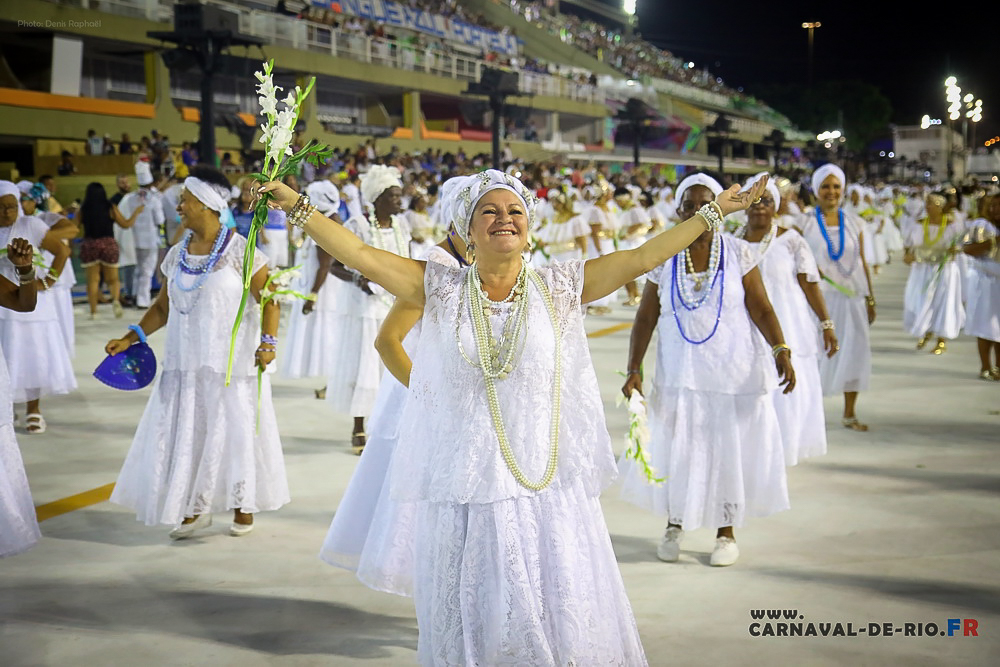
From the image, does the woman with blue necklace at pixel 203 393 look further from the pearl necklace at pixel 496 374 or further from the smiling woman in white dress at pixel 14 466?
the pearl necklace at pixel 496 374

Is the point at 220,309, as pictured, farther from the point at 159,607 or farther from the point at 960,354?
the point at 960,354

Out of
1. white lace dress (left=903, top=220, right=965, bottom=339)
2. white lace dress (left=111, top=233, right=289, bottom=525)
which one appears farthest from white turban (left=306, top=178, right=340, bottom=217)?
white lace dress (left=903, top=220, right=965, bottom=339)

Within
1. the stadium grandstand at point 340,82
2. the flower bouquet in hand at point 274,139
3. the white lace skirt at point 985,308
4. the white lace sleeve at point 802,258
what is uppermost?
the stadium grandstand at point 340,82

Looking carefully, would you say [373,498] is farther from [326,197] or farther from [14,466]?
[326,197]

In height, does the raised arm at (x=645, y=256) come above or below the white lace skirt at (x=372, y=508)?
above

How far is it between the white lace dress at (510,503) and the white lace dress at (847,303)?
17.9 feet

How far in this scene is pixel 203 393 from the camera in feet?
18.9

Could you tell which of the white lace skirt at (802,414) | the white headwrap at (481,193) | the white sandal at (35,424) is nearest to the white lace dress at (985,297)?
the white lace skirt at (802,414)

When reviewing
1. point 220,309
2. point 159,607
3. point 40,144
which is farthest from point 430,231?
point 40,144

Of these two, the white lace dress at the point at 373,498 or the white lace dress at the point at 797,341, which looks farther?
the white lace dress at the point at 797,341

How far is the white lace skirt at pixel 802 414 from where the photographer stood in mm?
6961

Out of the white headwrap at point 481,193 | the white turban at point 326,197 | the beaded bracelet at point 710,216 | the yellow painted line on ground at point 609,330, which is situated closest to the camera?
the white headwrap at point 481,193

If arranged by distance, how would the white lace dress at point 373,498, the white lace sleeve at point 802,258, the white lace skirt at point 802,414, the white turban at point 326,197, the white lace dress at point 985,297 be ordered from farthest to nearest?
the white lace dress at point 985,297 < the white turban at point 326,197 < the white lace sleeve at point 802,258 < the white lace skirt at point 802,414 < the white lace dress at point 373,498

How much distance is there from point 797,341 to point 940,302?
6.70 metres
